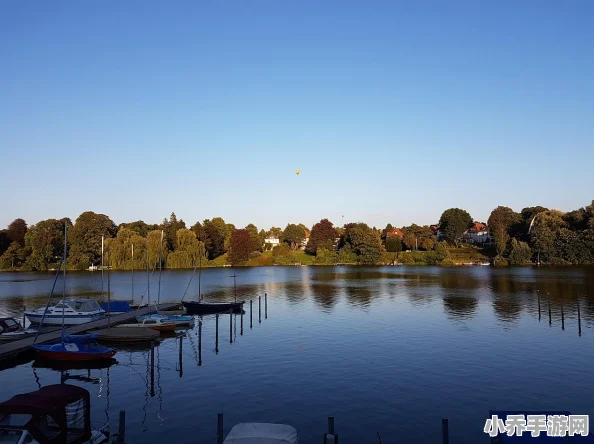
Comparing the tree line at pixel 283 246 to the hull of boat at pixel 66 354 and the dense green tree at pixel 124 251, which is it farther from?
the hull of boat at pixel 66 354

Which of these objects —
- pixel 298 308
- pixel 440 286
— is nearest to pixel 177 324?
pixel 298 308

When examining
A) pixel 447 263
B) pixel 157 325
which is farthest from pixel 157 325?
pixel 447 263

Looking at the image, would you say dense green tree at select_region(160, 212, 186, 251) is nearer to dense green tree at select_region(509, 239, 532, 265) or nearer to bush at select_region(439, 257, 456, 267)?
bush at select_region(439, 257, 456, 267)

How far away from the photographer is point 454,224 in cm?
18538

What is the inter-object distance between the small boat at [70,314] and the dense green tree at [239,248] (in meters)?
125

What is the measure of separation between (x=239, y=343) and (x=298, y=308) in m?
21.8

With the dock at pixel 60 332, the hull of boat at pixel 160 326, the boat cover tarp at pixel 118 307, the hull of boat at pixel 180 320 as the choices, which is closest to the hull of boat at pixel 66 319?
the dock at pixel 60 332

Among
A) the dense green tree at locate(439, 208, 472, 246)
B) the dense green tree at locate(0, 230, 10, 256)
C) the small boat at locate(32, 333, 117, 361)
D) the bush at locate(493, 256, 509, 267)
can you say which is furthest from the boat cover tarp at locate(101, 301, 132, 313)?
the dense green tree at locate(439, 208, 472, 246)

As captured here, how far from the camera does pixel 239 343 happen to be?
41.0 m

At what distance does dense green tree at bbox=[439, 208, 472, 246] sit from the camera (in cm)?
18562

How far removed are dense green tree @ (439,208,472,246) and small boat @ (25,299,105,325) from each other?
160 m

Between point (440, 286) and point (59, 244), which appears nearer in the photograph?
point (440, 286)

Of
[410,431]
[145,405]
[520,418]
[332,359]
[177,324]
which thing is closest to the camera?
[520,418]

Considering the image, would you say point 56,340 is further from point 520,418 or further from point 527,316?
point 527,316
